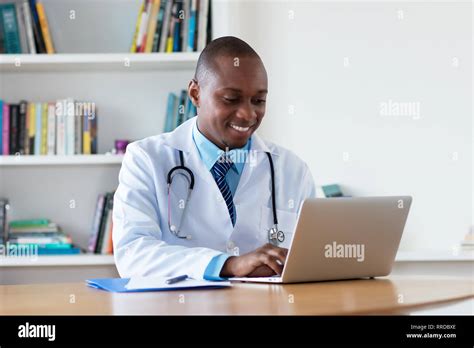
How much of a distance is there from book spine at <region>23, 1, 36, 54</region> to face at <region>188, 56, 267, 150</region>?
4.64ft

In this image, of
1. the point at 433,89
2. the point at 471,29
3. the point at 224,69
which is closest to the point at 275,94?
the point at 433,89

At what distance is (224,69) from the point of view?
7.07 feet

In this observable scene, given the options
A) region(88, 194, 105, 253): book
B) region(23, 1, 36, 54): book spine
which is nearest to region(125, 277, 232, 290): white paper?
region(88, 194, 105, 253): book

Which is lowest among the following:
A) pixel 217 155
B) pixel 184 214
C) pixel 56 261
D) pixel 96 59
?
pixel 56 261

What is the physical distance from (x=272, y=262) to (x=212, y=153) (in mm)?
619

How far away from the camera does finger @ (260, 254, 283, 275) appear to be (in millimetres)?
1607

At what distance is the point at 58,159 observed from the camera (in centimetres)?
334

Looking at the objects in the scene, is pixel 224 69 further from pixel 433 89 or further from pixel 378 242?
pixel 433 89

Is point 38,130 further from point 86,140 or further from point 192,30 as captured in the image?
point 192,30

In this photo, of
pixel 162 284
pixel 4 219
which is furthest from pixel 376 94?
pixel 162 284

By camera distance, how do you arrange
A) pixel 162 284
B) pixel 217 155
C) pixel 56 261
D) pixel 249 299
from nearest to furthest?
1. pixel 249 299
2. pixel 162 284
3. pixel 217 155
4. pixel 56 261

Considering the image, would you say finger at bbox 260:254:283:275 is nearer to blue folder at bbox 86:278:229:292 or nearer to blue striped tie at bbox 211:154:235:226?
blue folder at bbox 86:278:229:292

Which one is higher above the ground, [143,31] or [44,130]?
[143,31]

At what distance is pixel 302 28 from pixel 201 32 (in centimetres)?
42
